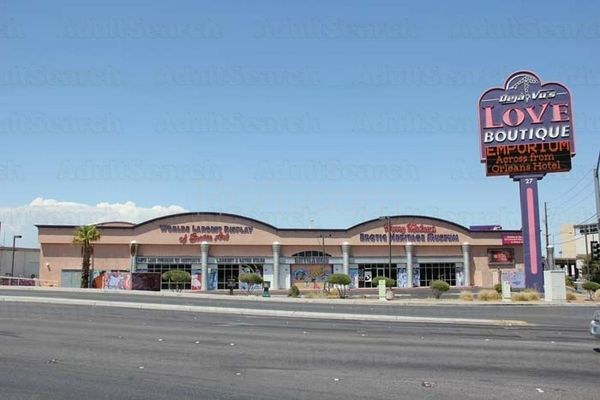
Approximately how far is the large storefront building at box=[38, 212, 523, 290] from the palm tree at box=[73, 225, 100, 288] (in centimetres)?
172

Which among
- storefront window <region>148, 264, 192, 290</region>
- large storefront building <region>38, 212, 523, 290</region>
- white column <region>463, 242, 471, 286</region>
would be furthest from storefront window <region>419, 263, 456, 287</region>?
storefront window <region>148, 264, 192, 290</region>

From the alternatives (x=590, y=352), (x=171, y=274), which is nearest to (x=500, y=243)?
(x=171, y=274)

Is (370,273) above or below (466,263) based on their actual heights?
below

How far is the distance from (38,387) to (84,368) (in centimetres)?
168

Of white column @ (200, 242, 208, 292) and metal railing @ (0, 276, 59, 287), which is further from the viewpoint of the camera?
white column @ (200, 242, 208, 292)

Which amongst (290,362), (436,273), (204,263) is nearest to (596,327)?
(290,362)

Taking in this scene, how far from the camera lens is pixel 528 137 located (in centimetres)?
4309

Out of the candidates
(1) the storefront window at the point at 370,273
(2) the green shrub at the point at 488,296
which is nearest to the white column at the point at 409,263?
(1) the storefront window at the point at 370,273

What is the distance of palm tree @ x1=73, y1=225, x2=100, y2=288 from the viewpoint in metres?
59.8

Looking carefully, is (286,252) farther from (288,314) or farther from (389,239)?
(288,314)

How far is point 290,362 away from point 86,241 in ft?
175

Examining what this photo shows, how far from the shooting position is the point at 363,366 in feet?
35.0

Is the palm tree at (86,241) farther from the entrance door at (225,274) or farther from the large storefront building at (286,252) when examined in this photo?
the entrance door at (225,274)

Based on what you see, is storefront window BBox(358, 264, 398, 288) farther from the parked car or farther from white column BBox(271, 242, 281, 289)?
the parked car
